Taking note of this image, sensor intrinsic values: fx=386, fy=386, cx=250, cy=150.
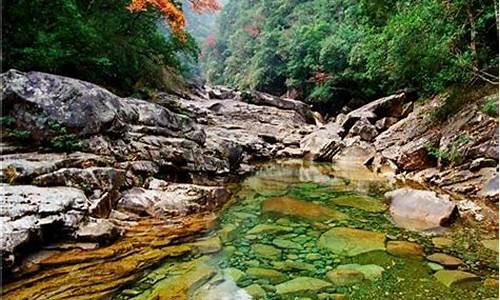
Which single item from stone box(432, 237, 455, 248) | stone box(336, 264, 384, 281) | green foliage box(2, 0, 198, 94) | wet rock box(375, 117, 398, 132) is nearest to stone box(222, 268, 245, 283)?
stone box(336, 264, 384, 281)

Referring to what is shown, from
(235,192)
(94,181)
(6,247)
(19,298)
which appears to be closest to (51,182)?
(94,181)

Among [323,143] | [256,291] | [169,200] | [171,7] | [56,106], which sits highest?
[171,7]

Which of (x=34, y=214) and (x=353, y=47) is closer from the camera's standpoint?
(x=34, y=214)

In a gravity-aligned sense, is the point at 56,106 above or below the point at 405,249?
above

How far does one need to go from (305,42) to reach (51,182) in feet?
71.1

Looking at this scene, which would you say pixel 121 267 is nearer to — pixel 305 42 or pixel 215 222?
pixel 215 222

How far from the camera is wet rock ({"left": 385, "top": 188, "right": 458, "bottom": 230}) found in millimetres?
5625

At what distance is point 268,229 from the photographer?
5.73 m

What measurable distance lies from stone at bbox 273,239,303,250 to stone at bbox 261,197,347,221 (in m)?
1.16

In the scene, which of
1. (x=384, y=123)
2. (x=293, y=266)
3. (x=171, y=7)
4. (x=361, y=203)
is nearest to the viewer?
(x=293, y=266)

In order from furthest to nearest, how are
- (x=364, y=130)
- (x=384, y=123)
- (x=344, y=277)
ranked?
1. (x=384, y=123)
2. (x=364, y=130)
3. (x=344, y=277)

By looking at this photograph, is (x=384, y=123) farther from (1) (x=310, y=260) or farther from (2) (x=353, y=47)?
(1) (x=310, y=260)

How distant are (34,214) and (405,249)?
4390mm

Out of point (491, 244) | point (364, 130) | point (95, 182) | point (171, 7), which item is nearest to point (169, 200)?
point (95, 182)
